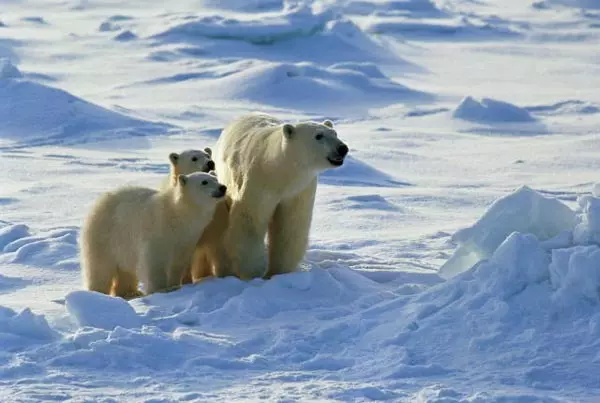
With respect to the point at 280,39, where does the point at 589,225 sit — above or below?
below

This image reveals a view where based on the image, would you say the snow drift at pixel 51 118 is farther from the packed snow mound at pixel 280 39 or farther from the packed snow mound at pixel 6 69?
the packed snow mound at pixel 280 39

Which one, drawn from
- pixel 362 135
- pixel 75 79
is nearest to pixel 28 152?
pixel 362 135

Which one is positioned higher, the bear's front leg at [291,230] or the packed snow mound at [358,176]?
the bear's front leg at [291,230]

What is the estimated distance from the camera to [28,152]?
11133 millimetres

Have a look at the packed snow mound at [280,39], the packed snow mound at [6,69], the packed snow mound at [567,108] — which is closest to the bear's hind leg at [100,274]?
the packed snow mound at [6,69]

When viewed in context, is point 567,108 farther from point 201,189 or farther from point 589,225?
point 201,189

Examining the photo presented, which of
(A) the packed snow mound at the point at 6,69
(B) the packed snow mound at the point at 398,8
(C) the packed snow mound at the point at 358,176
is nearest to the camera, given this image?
(C) the packed snow mound at the point at 358,176

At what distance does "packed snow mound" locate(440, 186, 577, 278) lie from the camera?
5.60 metres

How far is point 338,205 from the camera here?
8.80m

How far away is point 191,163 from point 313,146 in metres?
0.75

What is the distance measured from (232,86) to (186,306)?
9510 mm

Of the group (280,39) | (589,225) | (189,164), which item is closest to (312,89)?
(280,39)

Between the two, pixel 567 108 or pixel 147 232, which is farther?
pixel 567 108

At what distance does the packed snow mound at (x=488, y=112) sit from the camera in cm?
1365
